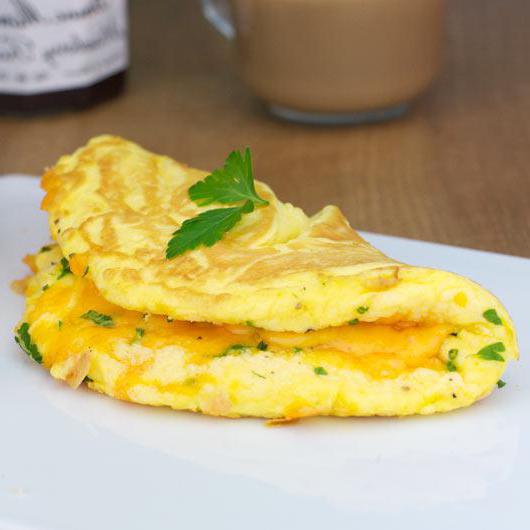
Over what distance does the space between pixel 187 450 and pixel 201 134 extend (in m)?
2.45

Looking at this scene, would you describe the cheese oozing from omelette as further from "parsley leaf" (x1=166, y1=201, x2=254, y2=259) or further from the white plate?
"parsley leaf" (x1=166, y1=201, x2=254, y2=259)

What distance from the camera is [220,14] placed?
458cm

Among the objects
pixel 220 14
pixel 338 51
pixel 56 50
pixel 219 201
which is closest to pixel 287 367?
Result: pixel 219 201

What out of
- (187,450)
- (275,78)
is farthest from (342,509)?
(275,78)

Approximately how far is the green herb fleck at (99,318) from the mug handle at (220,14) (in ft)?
7.72

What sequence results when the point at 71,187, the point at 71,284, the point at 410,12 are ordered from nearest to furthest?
1. the point at 71,284
2. the point at 71,187
3. the point at 410,12

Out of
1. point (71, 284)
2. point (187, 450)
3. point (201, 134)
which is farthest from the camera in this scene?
point (201, 134)

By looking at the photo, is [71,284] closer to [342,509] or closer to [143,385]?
[143,385]

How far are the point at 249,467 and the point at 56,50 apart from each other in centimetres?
259

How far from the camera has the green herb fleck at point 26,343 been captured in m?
2.32

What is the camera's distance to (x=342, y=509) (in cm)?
187

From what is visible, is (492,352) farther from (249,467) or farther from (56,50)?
(56,50)

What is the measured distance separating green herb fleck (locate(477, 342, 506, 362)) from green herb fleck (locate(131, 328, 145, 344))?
642 millimetres

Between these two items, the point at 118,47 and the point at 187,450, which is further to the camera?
the point at 118,47
